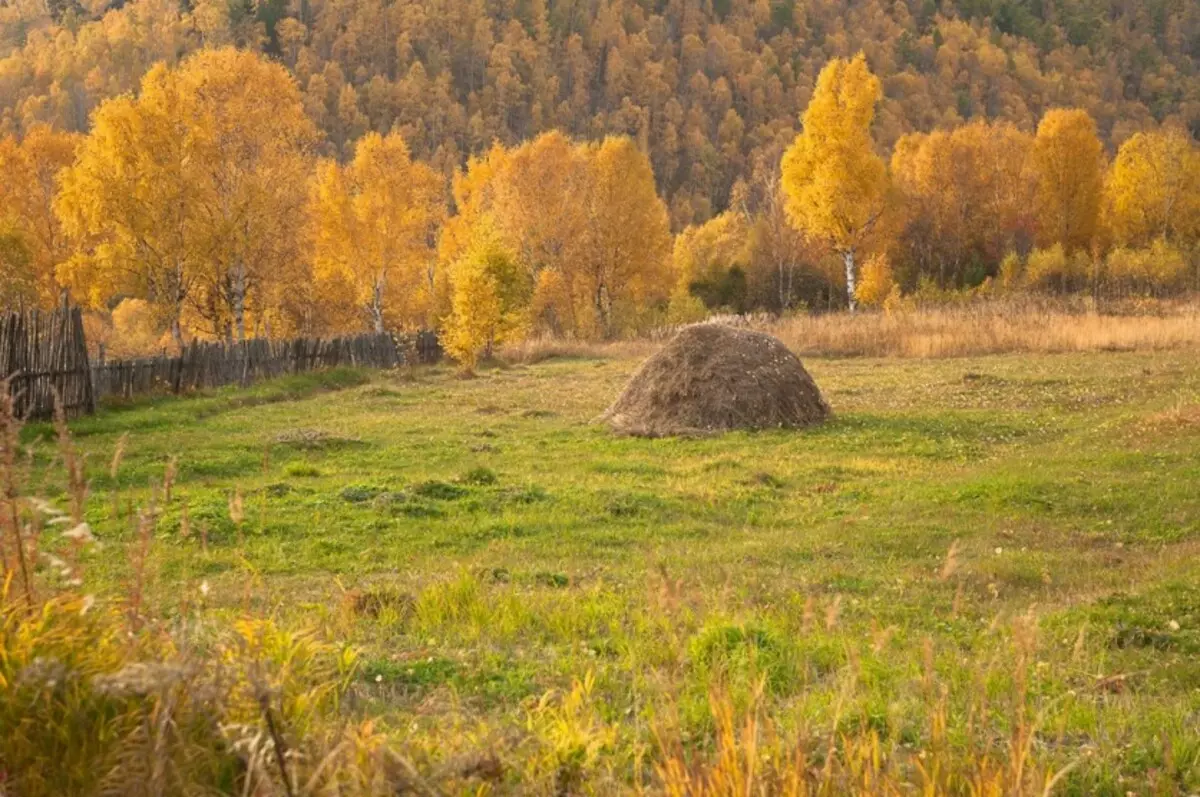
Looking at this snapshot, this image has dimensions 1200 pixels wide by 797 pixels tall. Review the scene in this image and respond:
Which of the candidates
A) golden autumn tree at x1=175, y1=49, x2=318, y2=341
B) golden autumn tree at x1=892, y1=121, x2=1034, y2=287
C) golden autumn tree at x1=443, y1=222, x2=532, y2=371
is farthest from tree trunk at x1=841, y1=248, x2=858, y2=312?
golden autumn tree at x1=175, y1=49, x2=318, y2=341

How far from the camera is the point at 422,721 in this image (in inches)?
166

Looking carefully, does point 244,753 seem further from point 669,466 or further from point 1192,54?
point 1192,54

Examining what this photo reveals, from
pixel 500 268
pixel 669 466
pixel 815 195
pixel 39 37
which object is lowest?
pixel 669 466

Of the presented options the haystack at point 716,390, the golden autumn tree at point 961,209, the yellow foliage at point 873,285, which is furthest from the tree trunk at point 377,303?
the golden autumn tree at point 961,209

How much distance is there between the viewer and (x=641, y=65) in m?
144

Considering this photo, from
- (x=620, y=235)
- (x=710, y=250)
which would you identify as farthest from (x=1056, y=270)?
(x=620, y=235)

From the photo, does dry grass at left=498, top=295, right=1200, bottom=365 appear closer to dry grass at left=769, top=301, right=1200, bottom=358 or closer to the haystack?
dry grass at left=769, top=301, right=1200, bottom=358

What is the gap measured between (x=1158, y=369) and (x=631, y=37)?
137m

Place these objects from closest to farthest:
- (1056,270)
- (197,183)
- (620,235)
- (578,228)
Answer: (197,183)
(1056,270)
(578,228)
(620,235)

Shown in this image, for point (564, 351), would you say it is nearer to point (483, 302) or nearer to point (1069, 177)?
point (483, 302)

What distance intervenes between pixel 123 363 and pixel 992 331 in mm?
26158

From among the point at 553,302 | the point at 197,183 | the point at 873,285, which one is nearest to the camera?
the point at 197,183

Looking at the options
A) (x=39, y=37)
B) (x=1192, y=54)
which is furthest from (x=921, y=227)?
(x=1192, y=54)

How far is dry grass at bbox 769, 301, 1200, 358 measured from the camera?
28688 mm
